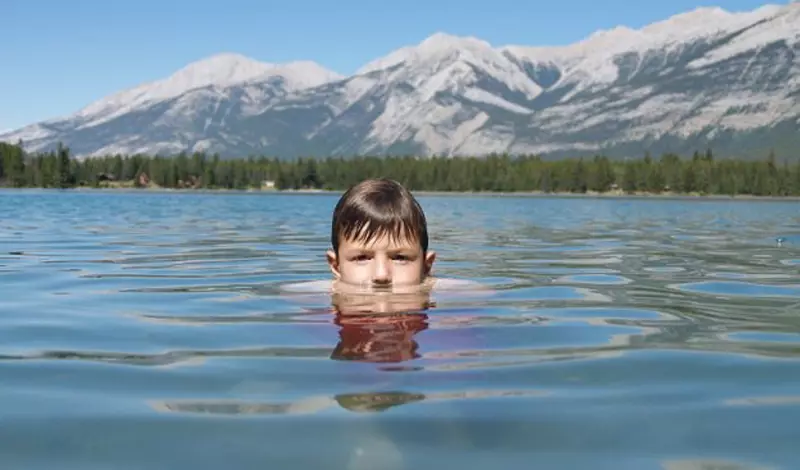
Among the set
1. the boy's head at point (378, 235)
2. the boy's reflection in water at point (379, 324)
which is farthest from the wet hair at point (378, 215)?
the boy's reflection in water at point (379, 324)

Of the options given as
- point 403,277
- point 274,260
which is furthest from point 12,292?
point 274,260

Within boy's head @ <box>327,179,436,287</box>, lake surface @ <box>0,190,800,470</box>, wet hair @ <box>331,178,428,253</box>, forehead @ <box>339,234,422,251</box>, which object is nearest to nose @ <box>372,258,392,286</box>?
boy's head @ <box>327,179,436,287</box>

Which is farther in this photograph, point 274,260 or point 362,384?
point 274,260

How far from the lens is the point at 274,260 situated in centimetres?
1928

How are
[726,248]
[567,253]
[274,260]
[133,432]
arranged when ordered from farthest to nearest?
[726,248], [567,253], [274,260], [133,432]

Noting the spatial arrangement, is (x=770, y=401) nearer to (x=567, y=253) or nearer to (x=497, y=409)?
(x=497, y=409)

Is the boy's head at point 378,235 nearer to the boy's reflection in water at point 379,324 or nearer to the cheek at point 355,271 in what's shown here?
the cheek at point 355,271

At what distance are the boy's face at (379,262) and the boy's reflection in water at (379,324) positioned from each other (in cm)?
17

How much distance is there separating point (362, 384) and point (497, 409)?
0.98 m

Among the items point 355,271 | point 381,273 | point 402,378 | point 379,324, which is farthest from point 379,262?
point 402,378

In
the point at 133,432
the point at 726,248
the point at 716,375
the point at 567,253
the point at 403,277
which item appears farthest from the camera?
the point at 726,248

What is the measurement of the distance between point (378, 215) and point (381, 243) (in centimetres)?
31

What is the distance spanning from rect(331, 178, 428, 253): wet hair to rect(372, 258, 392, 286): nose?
30cm

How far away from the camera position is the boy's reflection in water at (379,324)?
716 cm
